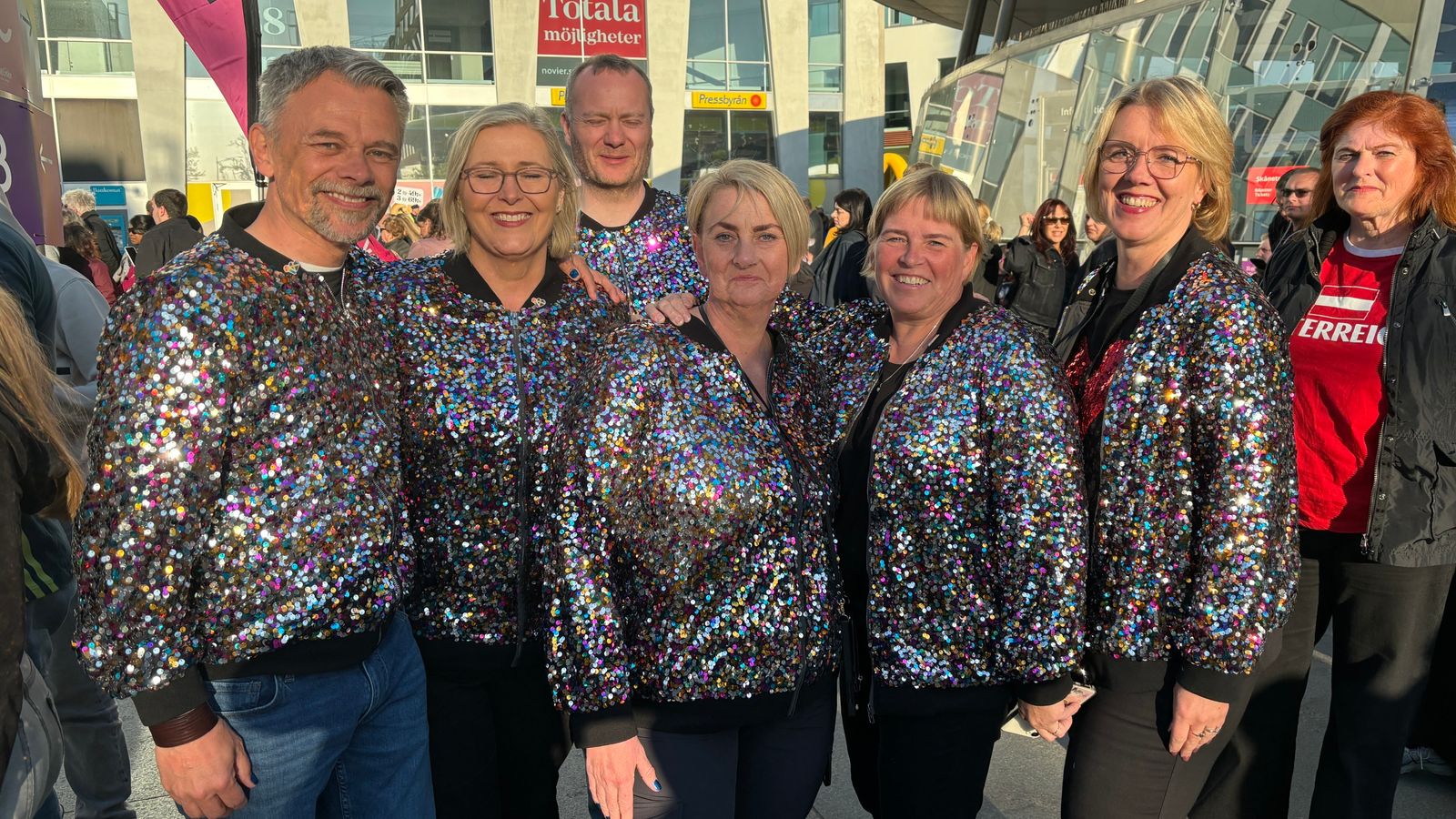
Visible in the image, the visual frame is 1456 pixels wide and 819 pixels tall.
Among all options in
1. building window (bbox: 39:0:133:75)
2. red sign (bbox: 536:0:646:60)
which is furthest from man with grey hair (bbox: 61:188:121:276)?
red sign (bbox: 536:0:646:60)

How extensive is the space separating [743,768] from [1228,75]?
9.09 meters

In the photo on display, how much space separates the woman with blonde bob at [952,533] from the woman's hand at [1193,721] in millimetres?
219

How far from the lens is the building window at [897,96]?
34375mm

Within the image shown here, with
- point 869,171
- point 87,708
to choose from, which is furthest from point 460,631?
point 869,171

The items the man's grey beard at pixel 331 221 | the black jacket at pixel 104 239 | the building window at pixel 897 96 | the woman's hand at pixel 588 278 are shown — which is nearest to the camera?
the man's grey beard at pixel 331 221

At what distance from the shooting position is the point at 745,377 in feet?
7.24

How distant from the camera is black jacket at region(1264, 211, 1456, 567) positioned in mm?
2691

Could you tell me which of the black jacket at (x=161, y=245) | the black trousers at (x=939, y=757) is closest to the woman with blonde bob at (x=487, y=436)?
the black trousers at (x=939, y=757)

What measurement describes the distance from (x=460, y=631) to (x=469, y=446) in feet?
1.42

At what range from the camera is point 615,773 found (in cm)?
202

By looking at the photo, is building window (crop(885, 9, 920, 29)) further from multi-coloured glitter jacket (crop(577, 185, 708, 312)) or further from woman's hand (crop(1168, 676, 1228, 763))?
woman's hand (crop(1168, 676, 1228, 763))

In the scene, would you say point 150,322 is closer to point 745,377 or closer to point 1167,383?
point 745,377

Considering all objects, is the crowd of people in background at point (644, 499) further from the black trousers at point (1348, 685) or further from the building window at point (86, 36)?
the building window at point (86, 36)

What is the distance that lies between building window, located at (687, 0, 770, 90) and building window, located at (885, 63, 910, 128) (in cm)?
955
